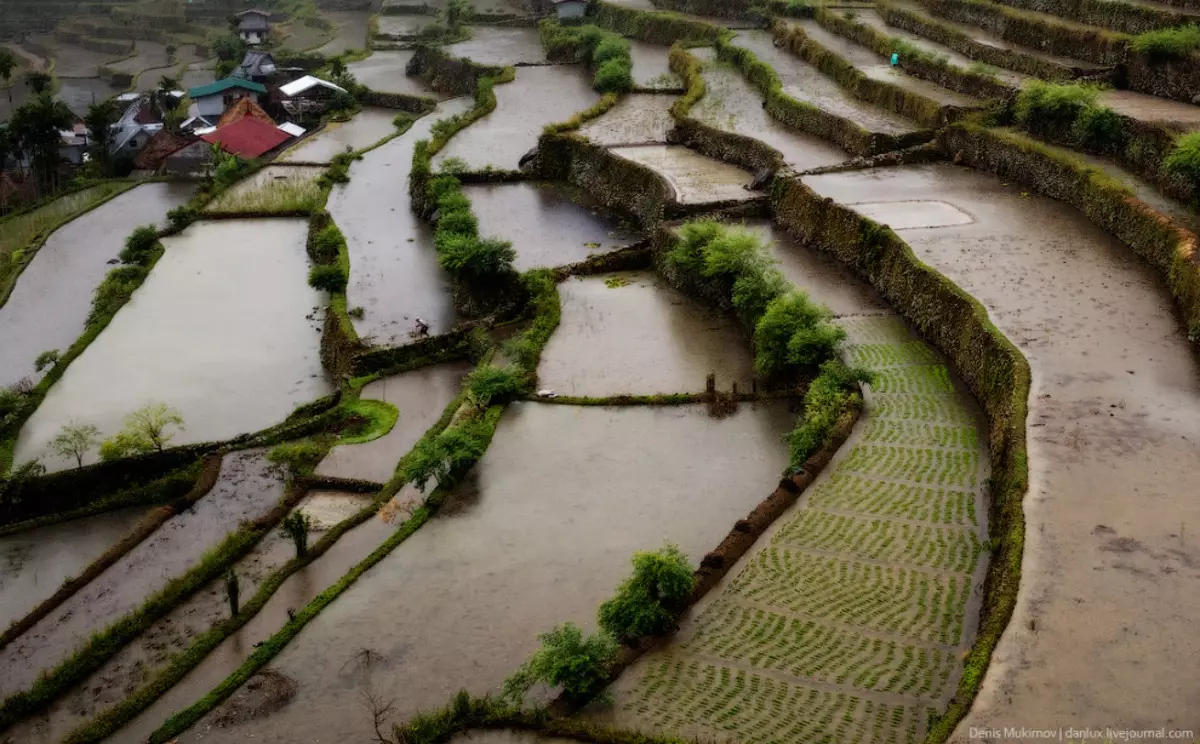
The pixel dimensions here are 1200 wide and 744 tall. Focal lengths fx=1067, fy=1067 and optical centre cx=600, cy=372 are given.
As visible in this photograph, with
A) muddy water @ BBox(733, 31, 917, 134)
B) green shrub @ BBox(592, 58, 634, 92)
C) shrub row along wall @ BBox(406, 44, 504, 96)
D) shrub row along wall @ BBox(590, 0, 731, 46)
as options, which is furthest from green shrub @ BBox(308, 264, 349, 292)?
shrub row along wall @ BBox(590, 0, 731, 46)

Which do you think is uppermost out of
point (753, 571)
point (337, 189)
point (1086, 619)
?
point (1086, 619)

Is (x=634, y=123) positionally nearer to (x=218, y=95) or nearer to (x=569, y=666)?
(x=218, y=95)

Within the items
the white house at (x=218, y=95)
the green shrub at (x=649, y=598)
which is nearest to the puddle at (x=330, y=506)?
the green shrub at (x=649, y=598)

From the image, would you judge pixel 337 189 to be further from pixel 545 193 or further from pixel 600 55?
pixel 600 55

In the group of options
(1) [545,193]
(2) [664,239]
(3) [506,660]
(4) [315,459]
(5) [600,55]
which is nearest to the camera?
(3) [506,660]

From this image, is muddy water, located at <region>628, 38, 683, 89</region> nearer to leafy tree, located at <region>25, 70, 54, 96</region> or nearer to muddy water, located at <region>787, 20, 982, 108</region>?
muddy water, located at <region>787, 20, 982, 108</region>

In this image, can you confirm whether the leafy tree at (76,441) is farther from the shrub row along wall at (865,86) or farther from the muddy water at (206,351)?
the shrub row along wall at (865,86)

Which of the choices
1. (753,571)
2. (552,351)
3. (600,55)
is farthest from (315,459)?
(600,55)
